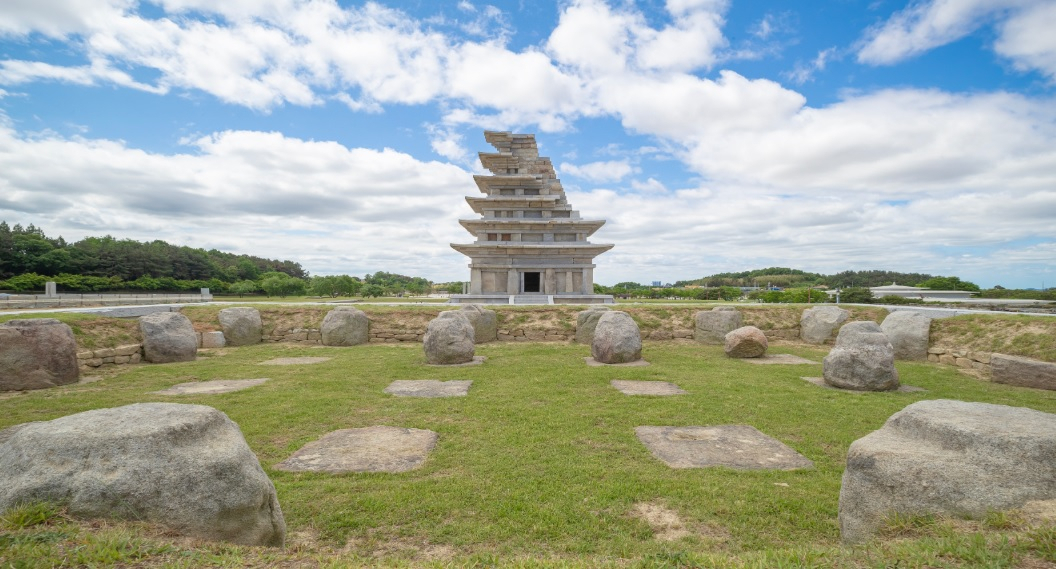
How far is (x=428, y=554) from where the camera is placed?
353 centimetres

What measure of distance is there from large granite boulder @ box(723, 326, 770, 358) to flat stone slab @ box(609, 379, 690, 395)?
14.6 ft

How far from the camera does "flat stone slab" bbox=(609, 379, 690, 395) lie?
8867 millimetres

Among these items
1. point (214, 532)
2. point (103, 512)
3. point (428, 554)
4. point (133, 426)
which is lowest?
point (428, 554)

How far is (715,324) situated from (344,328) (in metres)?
12.7

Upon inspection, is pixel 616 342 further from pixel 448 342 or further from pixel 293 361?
pixel 293 361

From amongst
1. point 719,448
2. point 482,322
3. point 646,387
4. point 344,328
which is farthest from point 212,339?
point 719,448

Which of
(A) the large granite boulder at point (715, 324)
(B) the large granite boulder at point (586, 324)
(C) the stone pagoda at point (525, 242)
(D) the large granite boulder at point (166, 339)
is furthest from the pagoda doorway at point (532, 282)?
(D) the large granite boulder at point (166, 339)

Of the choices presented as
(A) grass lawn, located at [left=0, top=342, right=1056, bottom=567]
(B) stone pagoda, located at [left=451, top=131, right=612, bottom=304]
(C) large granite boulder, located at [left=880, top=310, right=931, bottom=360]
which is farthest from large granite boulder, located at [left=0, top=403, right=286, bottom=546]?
(B) stone pagoda, located at [left=451, top=131, right=612, bottom=304]

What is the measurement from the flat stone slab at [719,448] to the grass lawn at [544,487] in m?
0.20

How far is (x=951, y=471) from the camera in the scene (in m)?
3.33

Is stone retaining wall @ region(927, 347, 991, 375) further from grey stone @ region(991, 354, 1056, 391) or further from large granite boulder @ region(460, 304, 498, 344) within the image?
large granite boulder @ region(460, 304, 498, 344)

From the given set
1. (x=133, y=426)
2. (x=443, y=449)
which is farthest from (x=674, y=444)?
(x=133, y=426)

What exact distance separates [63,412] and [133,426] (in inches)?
242

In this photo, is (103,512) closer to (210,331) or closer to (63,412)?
(63,412)
